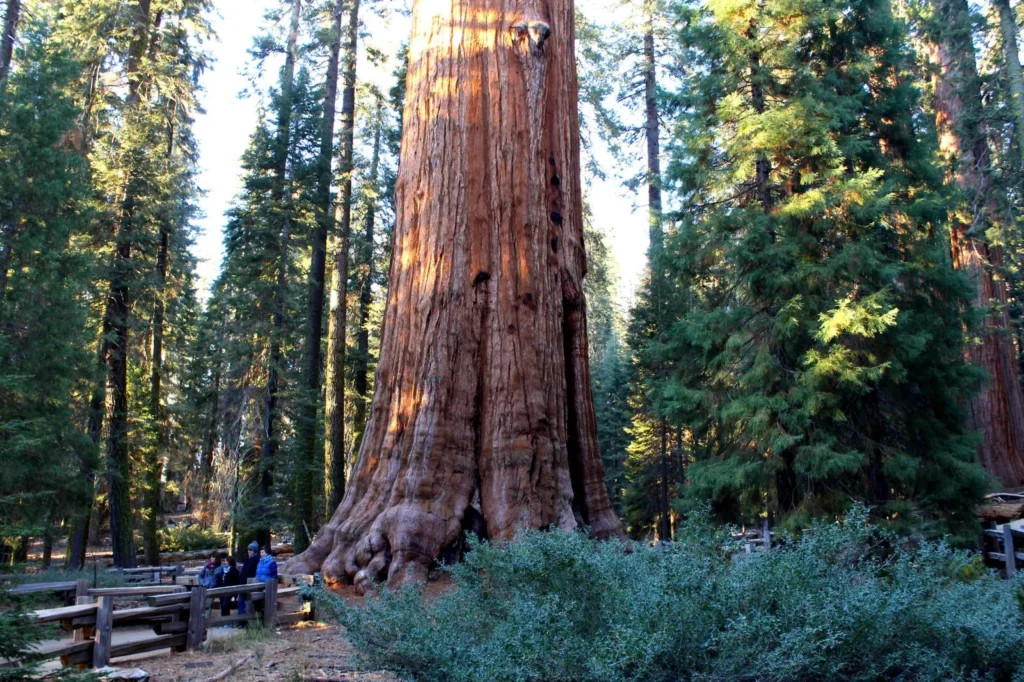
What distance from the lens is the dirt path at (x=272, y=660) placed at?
655cm

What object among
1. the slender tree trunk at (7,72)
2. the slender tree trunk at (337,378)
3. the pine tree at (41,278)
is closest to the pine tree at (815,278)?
the slender tree trunk at (337,378)

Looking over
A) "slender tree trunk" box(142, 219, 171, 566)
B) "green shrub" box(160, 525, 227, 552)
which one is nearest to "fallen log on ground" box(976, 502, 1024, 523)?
"slender tree trunk" box(142, 219, 171, 566)

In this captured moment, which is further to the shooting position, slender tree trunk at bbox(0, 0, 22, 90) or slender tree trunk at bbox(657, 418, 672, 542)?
slender tree trunk at bbox(657, 418, 672, 542)

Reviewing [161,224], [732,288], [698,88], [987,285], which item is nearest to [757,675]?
[732,288]

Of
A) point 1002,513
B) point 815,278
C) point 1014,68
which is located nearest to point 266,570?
point 815,278

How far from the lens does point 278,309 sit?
22.7 metres

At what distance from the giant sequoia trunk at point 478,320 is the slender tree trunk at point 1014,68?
11.0 m

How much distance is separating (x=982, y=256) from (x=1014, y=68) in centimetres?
454

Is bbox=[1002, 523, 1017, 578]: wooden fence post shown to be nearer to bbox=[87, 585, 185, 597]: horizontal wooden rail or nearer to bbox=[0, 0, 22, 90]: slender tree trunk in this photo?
bbox=[87, 585, 185, 597]: horizontal wooden rail

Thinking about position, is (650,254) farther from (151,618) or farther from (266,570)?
(151,618)

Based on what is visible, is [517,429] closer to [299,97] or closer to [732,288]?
[732,288]

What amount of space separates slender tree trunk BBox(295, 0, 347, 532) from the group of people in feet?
22.9

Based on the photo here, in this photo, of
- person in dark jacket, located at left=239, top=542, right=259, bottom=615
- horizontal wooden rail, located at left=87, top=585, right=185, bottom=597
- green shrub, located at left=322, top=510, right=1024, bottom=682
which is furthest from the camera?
person in dark jacket, located at left=239, top=542, right=259, bottom=615

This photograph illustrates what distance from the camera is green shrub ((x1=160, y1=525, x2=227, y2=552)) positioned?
33.3 metres
